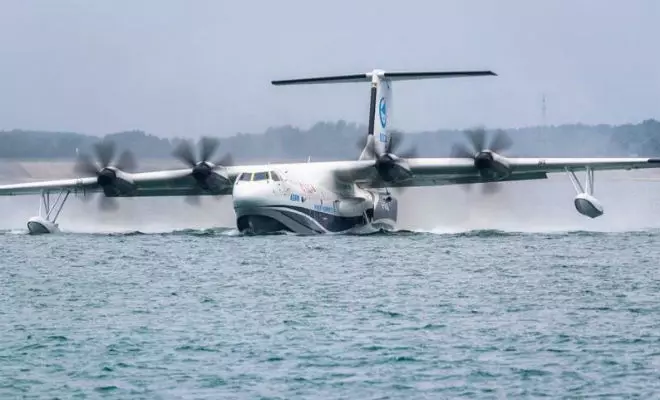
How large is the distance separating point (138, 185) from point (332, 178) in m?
8.59

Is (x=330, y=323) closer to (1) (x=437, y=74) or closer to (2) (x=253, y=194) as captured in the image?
(2) (x=253, y=194)

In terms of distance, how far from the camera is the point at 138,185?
52688 millimetres

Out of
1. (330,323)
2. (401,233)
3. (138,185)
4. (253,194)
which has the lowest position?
(330,323)

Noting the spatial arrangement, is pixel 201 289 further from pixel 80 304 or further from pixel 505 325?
pixel 505 325

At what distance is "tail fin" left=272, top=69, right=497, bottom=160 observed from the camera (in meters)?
52.2

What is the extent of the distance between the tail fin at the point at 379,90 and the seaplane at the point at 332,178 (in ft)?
0.15

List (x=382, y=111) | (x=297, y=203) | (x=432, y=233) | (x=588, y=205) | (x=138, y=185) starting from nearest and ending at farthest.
→ (x=588, y=205), (x=297, y=203), (x=138, y=185), (x=432, y=233), (x=382, y=111)

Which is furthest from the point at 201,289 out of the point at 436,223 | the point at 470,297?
the point at 436,223

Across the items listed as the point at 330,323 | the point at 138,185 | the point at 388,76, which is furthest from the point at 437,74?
the point at 330,323

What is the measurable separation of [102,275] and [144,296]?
220 inches

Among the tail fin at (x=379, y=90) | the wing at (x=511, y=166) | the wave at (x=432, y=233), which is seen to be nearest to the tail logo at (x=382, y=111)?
the tail fin at (x=379, y=90)

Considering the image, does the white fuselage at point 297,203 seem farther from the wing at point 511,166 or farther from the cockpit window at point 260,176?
the wing at point 511,166

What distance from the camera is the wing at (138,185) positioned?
169 ft

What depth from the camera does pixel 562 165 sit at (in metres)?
49.2
